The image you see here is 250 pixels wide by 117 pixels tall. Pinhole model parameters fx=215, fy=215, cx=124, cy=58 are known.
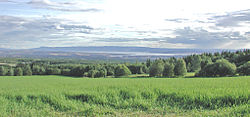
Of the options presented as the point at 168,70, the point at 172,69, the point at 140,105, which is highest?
the point at 140,105

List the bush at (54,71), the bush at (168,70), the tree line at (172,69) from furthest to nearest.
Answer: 1. the bush at (54,71)
2. the bush at (168,70)
3. the tree line at (172,69)

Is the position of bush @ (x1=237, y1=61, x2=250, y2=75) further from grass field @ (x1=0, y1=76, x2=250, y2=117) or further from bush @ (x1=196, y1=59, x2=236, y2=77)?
grass field @ (x1=0, y1=76, x2=250, y2=117)

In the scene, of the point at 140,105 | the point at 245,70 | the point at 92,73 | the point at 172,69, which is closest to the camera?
the point at 140,105

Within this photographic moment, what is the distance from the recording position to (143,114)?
8211 mm

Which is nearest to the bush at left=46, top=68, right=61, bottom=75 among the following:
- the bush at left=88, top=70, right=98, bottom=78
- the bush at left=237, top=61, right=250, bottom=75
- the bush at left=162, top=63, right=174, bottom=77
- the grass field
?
the bush at left=88, top=70, right=98, bottom=78

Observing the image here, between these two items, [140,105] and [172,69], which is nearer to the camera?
[140,105]

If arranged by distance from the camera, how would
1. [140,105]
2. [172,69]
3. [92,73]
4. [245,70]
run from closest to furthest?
[140,105] < [245,70] < [172,69] < [92,73]

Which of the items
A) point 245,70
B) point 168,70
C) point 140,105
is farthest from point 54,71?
point 140,105

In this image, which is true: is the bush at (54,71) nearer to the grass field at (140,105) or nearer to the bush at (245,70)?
the bush at (245,70)

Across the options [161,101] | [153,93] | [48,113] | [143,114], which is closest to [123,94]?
[153,93]

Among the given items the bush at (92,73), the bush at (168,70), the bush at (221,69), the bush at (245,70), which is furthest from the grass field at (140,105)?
the bush at (92,73)

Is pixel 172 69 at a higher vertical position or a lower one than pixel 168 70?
higher

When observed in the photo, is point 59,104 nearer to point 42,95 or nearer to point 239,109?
point 42,95

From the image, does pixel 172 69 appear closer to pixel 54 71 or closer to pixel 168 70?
pixel 168 70
